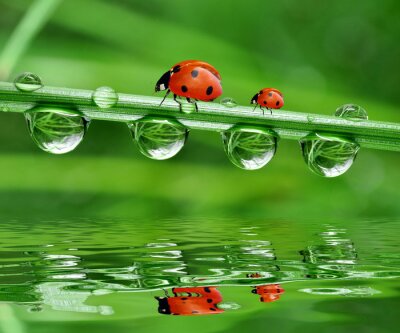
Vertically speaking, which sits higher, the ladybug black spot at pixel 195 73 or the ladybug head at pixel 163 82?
the ladybug head at pixel 163 82

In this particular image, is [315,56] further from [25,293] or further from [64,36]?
[25,293]

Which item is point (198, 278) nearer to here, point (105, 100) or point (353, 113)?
point (105, 100)

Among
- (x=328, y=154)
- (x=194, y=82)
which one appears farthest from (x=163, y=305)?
(x=194, y=82)

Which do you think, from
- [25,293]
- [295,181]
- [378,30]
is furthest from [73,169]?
Result: [25,293]

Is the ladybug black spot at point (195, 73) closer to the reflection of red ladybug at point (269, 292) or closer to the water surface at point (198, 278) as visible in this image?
the water surface at point (198, 278)

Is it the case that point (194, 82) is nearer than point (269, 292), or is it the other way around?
point (269, 292)

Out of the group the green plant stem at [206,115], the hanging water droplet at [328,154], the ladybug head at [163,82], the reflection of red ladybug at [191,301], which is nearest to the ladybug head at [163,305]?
the reflection of red ladybug at [191,301]

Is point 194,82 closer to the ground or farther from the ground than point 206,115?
farther from the ground
